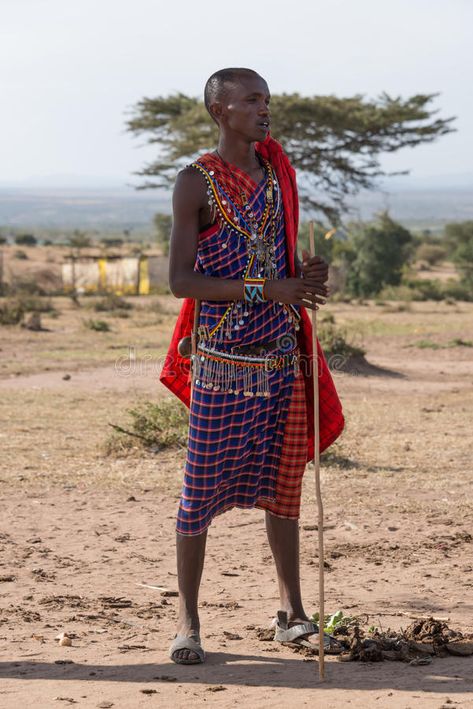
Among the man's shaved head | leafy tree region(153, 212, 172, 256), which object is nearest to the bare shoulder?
the man's shaved head

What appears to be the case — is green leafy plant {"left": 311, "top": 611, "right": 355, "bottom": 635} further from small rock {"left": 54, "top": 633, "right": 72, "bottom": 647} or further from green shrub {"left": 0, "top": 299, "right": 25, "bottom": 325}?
green shrub {"left": 0, "top": 299, "right": 25, "bottom": 325}

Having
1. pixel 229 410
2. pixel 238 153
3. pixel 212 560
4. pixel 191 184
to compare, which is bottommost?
pixel 212 560

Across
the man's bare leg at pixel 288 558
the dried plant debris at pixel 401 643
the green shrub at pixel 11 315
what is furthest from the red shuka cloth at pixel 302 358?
the green shrub at pixel 11 315

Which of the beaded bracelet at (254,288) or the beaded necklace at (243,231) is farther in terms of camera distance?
the beaded necklace at (243,231)

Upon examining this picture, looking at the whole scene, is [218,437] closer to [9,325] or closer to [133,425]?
[133,425]

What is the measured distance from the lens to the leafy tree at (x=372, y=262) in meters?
27.1

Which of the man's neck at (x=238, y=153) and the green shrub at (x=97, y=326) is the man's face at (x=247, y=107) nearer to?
the man's neck at (x=238, y=153)

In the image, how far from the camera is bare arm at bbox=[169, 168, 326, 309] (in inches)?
141

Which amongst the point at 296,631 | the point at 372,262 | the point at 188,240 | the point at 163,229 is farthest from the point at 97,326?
the point at 163,229

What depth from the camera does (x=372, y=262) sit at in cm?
2744

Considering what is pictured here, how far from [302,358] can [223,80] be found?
3.12 feet

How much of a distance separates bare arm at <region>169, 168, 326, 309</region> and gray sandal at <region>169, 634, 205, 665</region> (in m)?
1.08

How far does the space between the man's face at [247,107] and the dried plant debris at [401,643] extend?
166cm

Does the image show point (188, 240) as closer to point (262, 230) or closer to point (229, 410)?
point (262, 230)
